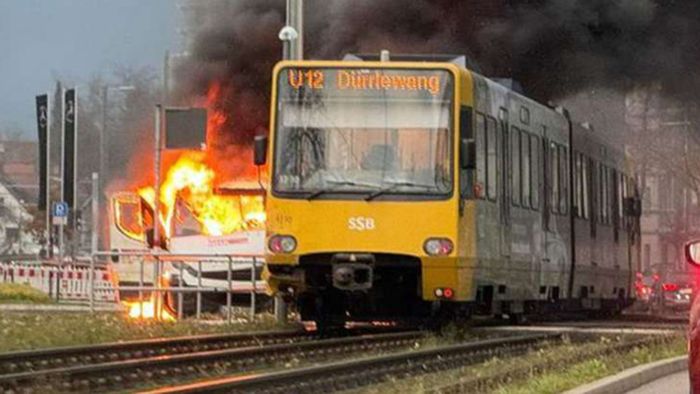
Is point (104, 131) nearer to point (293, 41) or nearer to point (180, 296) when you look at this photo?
point (180, 296)

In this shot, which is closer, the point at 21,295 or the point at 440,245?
the point at 440,245

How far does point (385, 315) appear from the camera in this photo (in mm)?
22625

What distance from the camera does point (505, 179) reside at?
2386 cm

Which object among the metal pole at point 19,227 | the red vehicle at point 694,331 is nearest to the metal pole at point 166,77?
the red vehicle at point 694,331

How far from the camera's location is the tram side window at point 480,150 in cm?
2222

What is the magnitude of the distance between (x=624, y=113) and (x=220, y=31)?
2593 centimetres

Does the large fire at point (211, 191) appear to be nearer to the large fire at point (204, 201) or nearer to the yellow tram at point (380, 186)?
the large fire at point (204, 201)

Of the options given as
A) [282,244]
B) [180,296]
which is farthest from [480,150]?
[180,296]

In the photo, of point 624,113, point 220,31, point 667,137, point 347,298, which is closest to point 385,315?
point 347,298

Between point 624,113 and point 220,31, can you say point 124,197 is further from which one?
point 624,113

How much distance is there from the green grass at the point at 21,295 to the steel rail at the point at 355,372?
23511 millimetres

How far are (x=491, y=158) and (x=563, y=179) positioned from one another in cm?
517

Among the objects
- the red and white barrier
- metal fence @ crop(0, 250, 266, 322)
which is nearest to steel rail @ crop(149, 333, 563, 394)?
metal fence @ crop(0, 250, 266, 322)

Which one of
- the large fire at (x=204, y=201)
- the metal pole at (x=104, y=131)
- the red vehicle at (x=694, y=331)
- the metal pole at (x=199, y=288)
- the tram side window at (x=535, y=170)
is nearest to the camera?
the red vehicle at (x=694, y=331)
